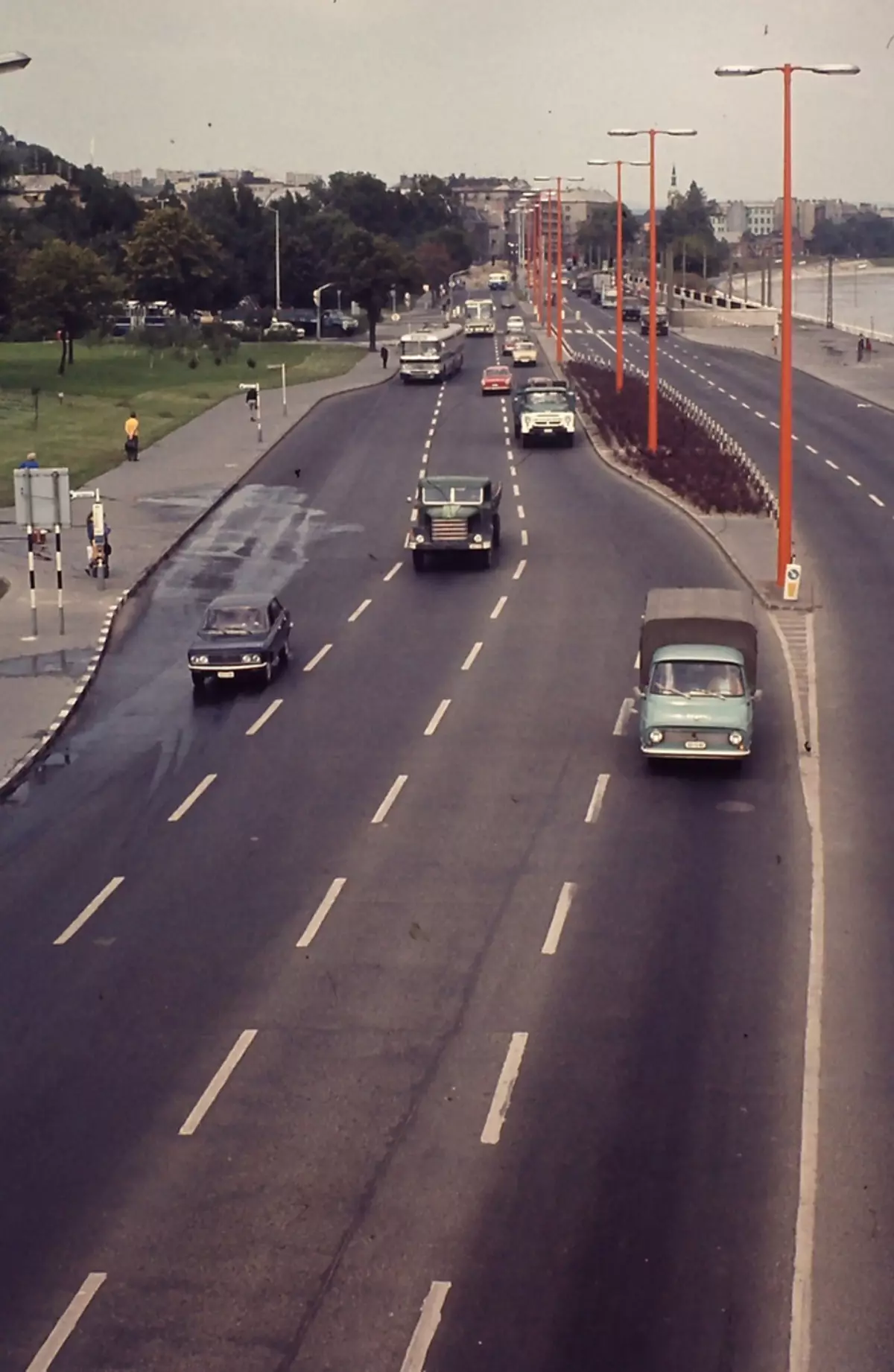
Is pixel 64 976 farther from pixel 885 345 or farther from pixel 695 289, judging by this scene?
pixel 695 289

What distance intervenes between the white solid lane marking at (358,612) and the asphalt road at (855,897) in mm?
9246

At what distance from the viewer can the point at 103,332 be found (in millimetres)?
116562

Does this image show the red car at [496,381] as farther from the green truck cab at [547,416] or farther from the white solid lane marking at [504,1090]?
the white solid lane marking at [504,1090]

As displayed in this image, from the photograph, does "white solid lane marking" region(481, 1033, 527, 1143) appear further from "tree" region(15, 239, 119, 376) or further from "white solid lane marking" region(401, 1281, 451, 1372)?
"tree" region(15, 239, 119, 376)

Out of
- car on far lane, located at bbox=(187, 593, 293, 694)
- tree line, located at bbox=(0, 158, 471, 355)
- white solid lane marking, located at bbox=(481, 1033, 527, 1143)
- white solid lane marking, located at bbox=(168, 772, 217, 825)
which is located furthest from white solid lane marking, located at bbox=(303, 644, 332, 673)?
tree line, located at bbox=(0, 158, 471, 355)

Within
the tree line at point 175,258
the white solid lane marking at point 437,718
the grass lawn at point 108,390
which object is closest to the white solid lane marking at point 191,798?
the white solid lane marking at point 437,718

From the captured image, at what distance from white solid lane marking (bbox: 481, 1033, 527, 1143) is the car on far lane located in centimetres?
1526

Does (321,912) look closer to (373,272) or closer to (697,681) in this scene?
(697,681)

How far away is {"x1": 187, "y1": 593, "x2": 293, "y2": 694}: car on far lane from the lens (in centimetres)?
3152

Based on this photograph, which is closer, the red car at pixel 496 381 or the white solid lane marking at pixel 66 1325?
the white solid lane marking at pixel 66 1325

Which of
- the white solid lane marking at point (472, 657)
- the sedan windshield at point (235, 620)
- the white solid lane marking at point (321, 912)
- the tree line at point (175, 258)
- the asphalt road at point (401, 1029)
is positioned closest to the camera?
the asphalt road at point (401, 1029)


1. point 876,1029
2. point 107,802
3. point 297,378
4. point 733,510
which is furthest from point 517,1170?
point 297,378

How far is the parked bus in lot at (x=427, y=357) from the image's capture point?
84.6m

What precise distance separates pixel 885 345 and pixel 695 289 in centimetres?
7000
